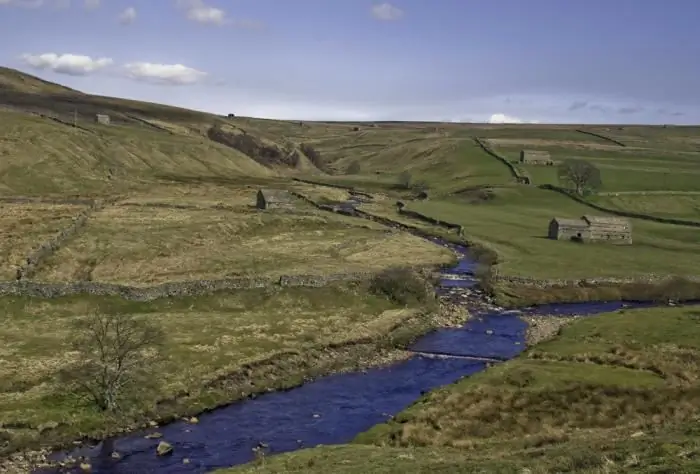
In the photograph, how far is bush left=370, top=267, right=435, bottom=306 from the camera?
67.8 m

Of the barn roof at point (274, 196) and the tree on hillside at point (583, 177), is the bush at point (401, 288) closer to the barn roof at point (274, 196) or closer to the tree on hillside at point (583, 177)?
the barn roof at point (274, 196)

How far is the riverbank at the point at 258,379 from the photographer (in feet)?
121

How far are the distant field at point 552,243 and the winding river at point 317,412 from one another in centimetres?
2480

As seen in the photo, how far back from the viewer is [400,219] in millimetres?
119688

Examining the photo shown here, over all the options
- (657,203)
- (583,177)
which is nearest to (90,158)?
(583,177)

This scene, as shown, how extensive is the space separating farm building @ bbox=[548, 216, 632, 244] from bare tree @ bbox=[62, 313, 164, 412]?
6815cm

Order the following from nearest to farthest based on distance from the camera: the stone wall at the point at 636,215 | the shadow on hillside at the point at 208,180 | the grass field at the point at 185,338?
the grass field at the point at 185,338, the stone wall at the point at 636,215, the shadow on hillside at the point at 208,180

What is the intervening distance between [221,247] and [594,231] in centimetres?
5271

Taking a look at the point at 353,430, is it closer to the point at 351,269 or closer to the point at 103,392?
the point at 103,392

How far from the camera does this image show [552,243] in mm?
99875

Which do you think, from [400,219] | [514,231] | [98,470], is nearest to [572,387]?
[98,470]

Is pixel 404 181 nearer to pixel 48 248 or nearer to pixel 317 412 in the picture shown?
pixel 48 248

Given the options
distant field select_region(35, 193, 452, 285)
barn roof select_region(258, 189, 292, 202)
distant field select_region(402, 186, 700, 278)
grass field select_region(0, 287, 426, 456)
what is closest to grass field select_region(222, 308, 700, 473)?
grass field select_region(0, 287, 426, 456)

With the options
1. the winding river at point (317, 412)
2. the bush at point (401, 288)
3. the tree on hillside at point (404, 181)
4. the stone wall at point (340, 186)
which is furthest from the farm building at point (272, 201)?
the tree on hillside at point (404, 181)
